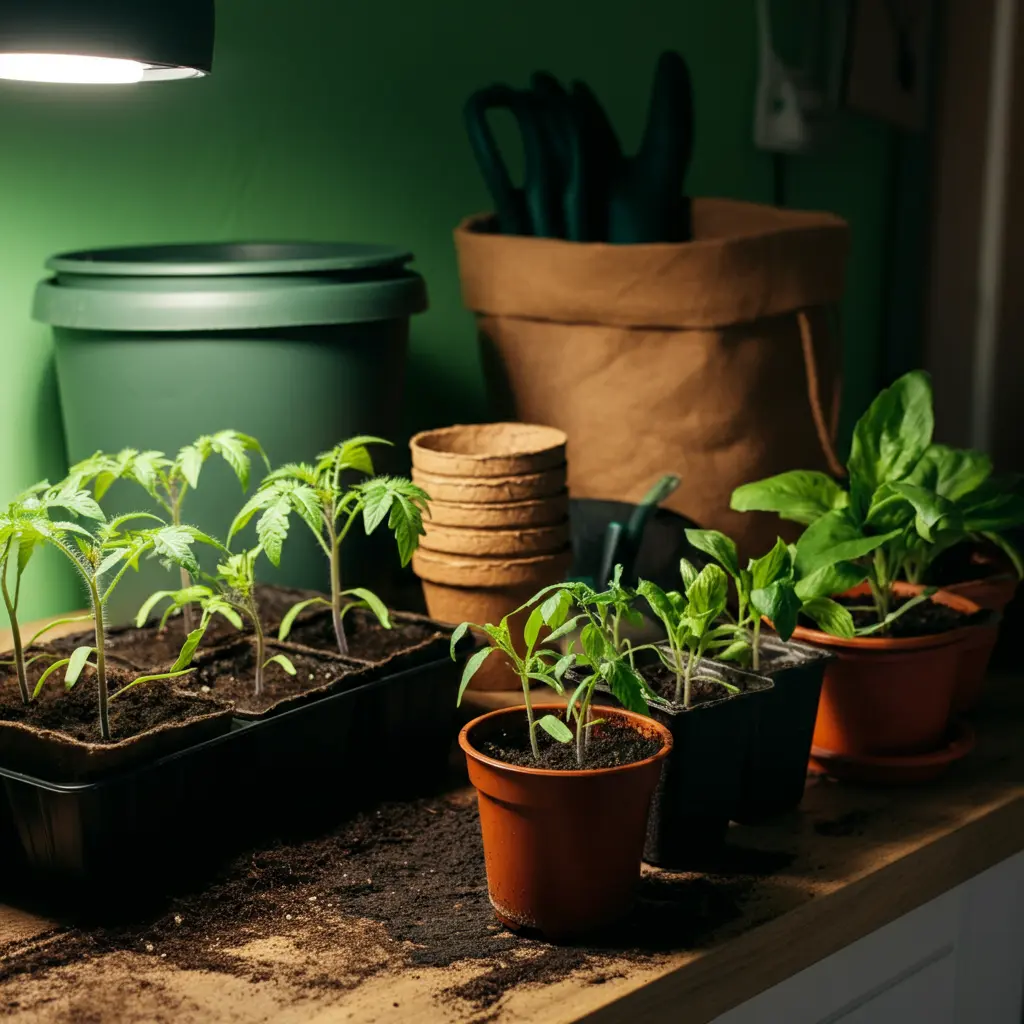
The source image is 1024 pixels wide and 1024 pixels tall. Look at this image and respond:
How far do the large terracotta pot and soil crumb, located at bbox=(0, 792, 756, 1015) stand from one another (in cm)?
38

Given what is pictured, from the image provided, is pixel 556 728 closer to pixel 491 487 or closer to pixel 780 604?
pixel 780 604

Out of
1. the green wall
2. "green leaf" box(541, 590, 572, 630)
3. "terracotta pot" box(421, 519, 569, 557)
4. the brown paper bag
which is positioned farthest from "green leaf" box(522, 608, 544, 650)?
the brown paper bag

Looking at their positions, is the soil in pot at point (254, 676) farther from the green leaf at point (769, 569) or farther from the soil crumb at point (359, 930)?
the green leaf at point (769, 569)

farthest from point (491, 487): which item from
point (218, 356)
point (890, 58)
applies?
point (890, 58)

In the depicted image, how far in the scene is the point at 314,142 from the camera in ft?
4.71

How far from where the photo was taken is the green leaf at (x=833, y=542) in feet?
3.22

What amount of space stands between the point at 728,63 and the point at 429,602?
1030 millimetres

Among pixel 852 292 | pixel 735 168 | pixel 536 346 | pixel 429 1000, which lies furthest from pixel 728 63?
pixel 429 1000

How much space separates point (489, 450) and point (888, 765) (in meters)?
0.45

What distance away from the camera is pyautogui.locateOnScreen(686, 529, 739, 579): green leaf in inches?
37.1

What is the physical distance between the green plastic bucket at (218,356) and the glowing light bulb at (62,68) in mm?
159

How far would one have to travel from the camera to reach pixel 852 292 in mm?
2105

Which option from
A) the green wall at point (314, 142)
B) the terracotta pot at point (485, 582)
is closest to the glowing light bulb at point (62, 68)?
the green wall at point (314, 142)

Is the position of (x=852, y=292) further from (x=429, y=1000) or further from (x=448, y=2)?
(x=429, y=1000)
